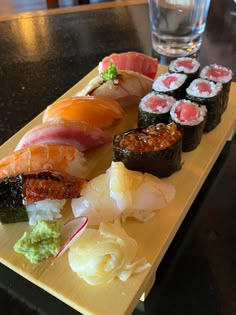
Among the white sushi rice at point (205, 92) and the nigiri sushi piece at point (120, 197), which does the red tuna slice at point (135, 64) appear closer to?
the white sushi rice at point (205, 92)

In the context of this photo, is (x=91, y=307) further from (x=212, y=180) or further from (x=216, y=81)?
(x=216, y=81)

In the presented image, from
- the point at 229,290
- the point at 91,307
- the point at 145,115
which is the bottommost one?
the point at 229,290

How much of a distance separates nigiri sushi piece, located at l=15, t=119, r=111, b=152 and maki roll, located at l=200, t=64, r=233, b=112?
447 mm

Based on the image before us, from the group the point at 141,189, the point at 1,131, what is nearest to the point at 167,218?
the point at 141,189

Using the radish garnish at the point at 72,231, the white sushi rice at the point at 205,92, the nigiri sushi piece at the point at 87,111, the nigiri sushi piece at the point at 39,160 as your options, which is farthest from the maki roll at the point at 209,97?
the radish garnish at the point at 72,231

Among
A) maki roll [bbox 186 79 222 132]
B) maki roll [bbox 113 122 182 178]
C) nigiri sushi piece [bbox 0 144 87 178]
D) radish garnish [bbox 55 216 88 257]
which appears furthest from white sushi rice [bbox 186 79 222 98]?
radish garnish [bbox 55 216 88 257]

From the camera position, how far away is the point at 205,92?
132 cm

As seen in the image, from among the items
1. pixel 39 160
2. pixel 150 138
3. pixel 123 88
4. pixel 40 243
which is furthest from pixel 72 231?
pixel 123 88

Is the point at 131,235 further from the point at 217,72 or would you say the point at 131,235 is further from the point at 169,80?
the point at 217,72

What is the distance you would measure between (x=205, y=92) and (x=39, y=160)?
58 centimetres

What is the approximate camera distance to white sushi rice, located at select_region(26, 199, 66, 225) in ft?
3.47

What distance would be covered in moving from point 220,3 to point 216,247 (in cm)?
181

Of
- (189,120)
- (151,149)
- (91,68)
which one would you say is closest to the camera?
(151,149)

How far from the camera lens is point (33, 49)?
84.4 inches
